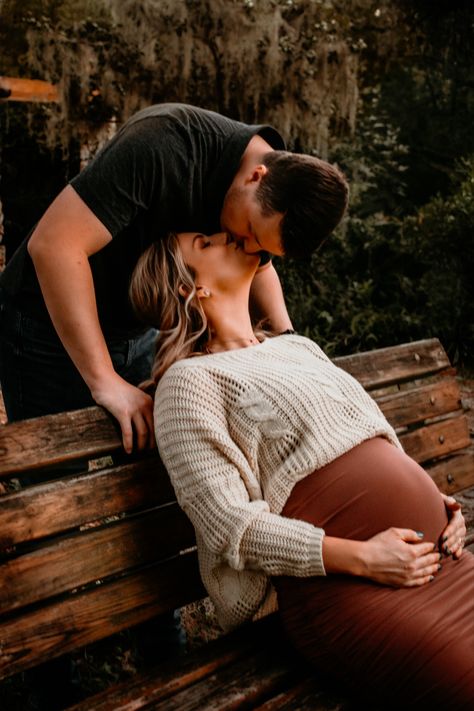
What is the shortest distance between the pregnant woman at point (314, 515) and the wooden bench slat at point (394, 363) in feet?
1.80

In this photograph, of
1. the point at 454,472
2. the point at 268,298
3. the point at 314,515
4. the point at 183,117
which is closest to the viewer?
the point at 314,515

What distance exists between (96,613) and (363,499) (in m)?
→ 0.74

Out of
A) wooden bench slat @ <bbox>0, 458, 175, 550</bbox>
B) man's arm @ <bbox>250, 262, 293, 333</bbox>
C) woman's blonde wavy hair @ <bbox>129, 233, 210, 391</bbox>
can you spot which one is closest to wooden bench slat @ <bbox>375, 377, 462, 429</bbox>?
man's arm @ <bbox>250, 262, 293, 333</bbox>

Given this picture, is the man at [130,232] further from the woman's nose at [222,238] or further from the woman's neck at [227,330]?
the woman's neck at [227,330]

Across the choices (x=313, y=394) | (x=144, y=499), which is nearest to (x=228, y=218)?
(x=313, y=394)

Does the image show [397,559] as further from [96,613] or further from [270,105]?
[270,105]

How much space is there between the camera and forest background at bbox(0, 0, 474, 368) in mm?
7582

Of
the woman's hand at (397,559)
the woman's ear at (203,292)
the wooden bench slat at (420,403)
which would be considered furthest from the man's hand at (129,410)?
the wooden bench slat at (420,403)

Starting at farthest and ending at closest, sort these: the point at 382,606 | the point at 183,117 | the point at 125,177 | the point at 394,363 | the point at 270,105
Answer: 1. the point at 270,105
2. the point at 394,363
3. the point at 183,117
4. the point at 125,177
5. the point at 382,606

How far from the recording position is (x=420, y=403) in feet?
9.28

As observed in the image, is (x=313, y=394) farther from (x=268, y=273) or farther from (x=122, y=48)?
(x=122, y=48)

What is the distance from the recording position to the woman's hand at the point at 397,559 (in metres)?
1.71

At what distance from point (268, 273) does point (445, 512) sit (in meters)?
1.04

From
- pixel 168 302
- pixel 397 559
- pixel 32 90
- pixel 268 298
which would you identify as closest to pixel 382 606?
pixel 397 559
